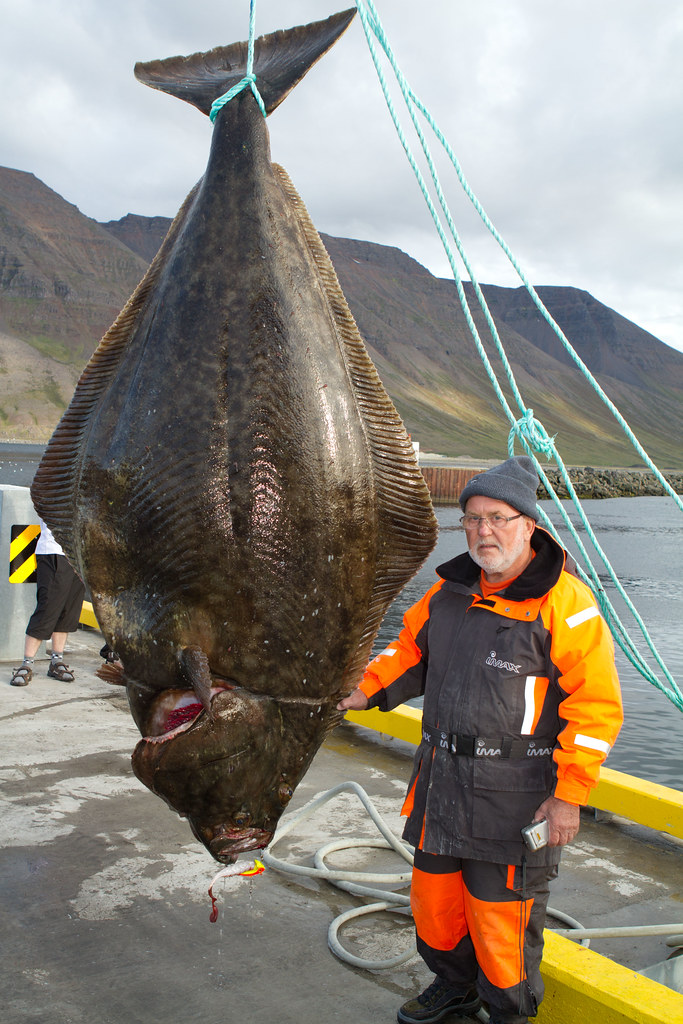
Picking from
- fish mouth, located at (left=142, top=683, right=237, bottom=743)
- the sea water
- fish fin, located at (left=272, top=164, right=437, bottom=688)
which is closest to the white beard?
fish fin, located at (left=272, top=164, right=437, bottom=688)

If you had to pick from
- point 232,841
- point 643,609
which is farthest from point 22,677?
point 643,609

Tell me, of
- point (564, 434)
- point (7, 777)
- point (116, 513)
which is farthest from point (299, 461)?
point (564, 434)

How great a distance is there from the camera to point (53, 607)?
6602 millimetres

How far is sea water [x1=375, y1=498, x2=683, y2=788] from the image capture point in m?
8.83

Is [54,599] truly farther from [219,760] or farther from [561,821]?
[561,821]

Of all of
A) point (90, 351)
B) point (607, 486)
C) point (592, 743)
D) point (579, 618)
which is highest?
point (90, 351)

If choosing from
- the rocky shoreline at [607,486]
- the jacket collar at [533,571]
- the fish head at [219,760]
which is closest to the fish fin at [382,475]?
the fish head at [219,760]

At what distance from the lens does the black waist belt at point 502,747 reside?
104 inches

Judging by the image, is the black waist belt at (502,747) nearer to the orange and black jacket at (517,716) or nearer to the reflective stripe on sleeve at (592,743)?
the orange and black jacket at (517,716)

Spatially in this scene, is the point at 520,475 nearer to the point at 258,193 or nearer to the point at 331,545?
the point at 331,545

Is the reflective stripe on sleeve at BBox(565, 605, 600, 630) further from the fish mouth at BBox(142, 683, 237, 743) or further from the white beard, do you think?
the fish mouth at BBox(142, 683, 237, 743)

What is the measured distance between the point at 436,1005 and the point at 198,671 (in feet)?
5.40

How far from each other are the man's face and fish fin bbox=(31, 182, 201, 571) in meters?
1.25

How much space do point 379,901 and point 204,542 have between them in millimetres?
2178
